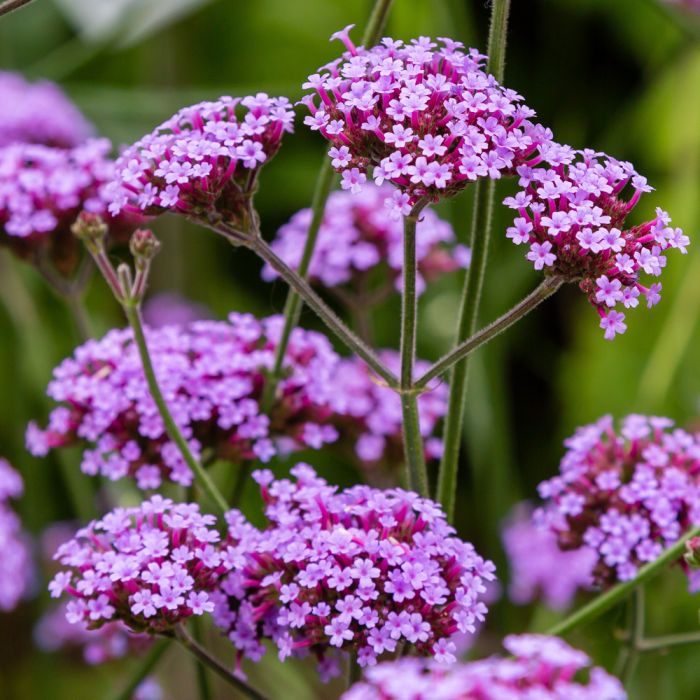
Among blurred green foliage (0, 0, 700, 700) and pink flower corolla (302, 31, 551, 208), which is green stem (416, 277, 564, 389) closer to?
pink flower corolla (302, 31, 551, 208)

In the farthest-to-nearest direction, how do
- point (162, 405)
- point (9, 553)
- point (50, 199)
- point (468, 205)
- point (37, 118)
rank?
1. point (468, 205)
2. point (37, 118)
3. point (9, 553)
4. point (50, 199)
5. point (162, 405)

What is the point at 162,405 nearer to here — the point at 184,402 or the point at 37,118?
the point at 184,402

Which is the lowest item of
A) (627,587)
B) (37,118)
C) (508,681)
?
(508,681)

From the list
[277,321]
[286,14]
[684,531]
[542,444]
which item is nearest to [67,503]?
[542,444]

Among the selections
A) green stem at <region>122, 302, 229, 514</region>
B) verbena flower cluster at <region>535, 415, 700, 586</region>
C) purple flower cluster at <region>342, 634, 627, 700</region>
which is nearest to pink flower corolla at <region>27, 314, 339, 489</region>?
green stem at <region>122, 302, 229, 514</region>

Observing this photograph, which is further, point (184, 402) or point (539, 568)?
point (539, 568)

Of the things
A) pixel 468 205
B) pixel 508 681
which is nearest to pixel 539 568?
pixel 468 205

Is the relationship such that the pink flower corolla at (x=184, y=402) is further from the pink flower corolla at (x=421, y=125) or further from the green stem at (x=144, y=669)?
the pink flower corolla at (x=421, y=125)
